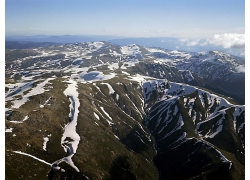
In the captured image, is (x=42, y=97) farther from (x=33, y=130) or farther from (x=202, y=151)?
(x=202, y=151)

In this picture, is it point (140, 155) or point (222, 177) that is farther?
point (140, 155)

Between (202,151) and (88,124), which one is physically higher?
(88,124)
